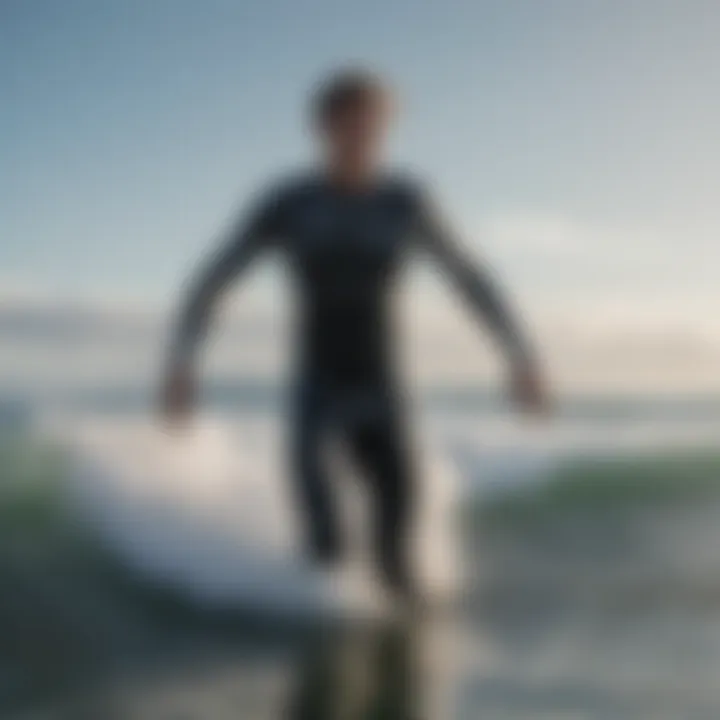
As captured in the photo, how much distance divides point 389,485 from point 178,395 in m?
0.33

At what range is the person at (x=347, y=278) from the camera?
4.31 ft

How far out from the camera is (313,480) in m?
1.39

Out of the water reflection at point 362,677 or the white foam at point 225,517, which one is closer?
the water reflection at point 362,677

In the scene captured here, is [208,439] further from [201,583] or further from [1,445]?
[1,445]

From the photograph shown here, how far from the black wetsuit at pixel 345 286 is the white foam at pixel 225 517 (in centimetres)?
13

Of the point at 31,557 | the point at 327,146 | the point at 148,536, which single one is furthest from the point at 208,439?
the point at 327,146

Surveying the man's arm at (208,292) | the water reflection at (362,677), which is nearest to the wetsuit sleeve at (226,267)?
the man's arm at (208,292)

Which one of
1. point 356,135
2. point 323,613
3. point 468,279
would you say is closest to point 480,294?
point 468,279

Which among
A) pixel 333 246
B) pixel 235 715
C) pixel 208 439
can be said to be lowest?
pixel 235 715

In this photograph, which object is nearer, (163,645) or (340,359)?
(340,359)

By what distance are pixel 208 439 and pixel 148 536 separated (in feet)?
0.64

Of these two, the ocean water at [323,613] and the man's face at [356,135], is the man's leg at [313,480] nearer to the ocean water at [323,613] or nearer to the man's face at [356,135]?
the ocean water at [323,613]

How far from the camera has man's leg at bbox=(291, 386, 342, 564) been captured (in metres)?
1.35

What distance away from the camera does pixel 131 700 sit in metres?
1.31
